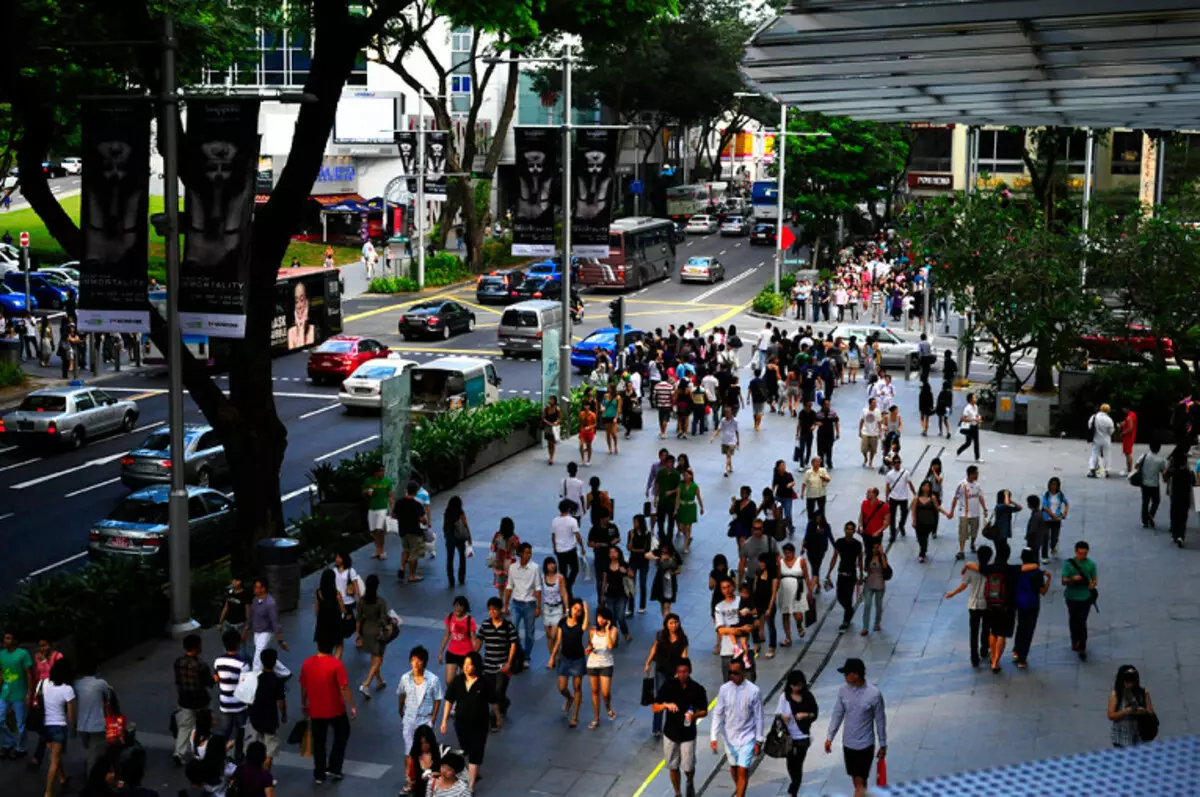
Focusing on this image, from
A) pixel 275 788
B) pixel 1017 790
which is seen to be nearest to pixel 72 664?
pixel 275 788

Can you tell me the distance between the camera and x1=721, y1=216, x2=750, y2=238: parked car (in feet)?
324

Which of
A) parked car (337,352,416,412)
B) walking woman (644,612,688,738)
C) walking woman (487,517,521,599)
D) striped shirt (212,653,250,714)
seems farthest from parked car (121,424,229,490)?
walking woman (644,612,688,738)

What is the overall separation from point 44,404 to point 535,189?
1131 cm

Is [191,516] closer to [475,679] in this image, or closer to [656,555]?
[656,555]

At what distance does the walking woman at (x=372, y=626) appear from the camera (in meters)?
17.3

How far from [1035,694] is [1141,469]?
919cm

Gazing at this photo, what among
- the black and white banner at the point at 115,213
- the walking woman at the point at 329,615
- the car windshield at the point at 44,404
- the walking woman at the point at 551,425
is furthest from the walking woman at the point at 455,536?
the car windshield at the point at 44,404

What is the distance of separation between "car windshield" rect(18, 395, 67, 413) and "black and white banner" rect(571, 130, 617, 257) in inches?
452

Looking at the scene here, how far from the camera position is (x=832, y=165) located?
73312 millimetres

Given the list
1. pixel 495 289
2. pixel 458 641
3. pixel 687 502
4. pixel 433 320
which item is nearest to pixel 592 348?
pixel 433 320

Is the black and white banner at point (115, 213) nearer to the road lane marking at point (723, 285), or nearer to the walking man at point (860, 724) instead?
the walking man at point (860, 724)

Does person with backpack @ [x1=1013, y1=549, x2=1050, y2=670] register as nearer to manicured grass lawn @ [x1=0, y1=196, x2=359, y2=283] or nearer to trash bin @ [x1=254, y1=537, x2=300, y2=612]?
trash bin @ [x1=254, y1=537, x2=300, y2=612]

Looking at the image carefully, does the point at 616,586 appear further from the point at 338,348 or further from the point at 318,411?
the point at 338,348

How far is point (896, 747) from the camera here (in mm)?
16062
